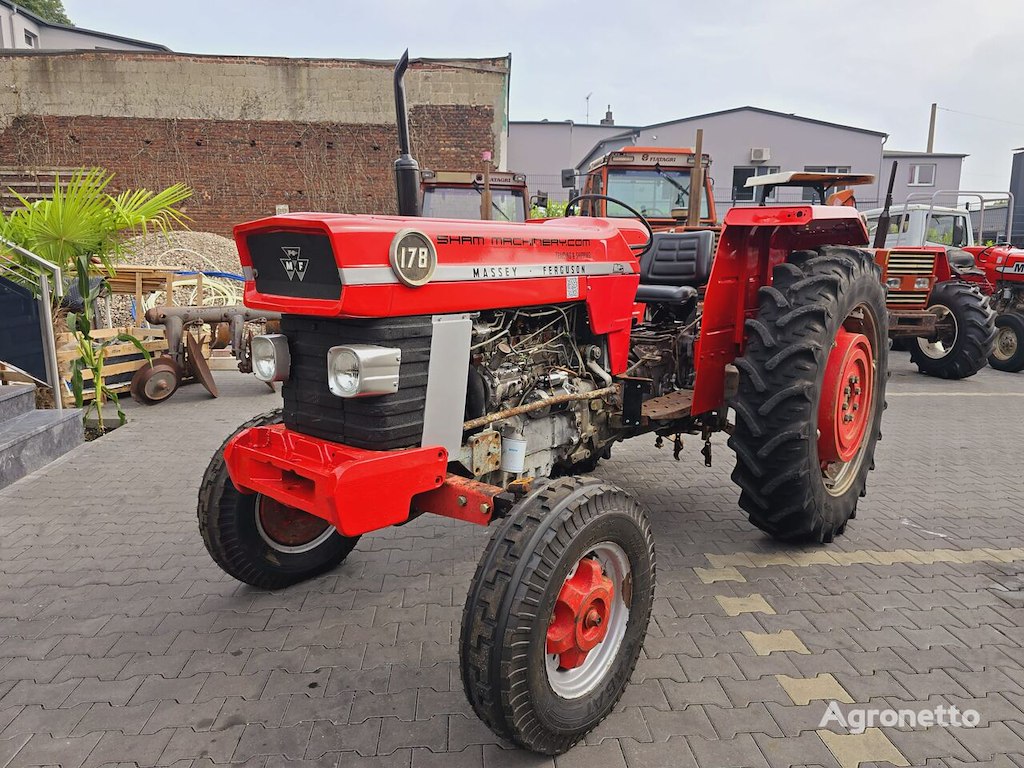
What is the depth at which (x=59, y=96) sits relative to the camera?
13.9 meters

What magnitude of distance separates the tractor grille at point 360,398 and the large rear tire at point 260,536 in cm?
→ 48

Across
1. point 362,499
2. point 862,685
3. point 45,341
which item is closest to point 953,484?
point 862,685

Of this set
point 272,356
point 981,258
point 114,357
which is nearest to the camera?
point 272,356

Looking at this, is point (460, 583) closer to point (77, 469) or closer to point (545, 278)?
point (545, 278)

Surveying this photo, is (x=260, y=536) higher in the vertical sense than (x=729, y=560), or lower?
higher

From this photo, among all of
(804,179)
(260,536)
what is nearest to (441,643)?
(260,536)

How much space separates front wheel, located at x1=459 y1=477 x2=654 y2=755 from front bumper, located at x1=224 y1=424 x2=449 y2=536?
347mm

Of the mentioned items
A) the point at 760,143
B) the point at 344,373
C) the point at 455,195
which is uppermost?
the point at 760,143

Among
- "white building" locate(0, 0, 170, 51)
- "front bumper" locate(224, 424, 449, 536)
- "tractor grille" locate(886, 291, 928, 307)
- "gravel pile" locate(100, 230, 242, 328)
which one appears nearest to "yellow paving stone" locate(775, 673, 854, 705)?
"front bumper" locate(224, 424, 449, 536)

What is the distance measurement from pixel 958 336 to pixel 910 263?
1021 mm

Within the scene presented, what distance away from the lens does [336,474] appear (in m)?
1.95

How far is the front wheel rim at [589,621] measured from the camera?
2.00 metres

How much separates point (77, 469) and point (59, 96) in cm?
1287

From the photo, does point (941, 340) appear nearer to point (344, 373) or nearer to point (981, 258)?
point (981, 258)
